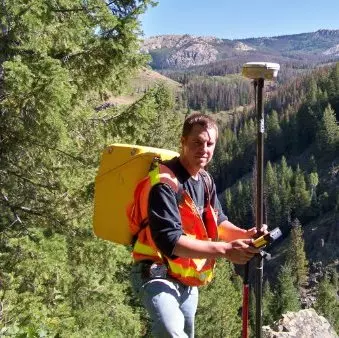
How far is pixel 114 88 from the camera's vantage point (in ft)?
28.9

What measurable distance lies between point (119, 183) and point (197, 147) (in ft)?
2.55

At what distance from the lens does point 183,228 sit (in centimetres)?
389

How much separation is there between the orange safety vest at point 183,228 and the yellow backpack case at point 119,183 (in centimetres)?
14

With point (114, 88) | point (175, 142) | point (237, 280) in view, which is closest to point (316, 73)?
point (237, 280)

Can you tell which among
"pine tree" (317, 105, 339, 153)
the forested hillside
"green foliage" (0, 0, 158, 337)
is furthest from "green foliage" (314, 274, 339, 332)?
"pine tree" (317, 105, 339, 153)

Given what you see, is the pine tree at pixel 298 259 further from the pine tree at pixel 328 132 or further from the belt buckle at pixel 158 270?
the belt buckle at pixel 158 270

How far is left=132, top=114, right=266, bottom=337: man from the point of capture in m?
3.62

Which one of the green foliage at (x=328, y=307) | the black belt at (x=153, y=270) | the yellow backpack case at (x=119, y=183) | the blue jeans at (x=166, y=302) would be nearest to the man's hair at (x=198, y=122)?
the yellow backpack case at (x=119, y=183)

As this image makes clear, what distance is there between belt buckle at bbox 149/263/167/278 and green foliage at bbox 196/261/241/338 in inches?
917

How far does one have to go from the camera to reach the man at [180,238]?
3.62m

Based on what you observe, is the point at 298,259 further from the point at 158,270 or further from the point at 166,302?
the point at 166,302

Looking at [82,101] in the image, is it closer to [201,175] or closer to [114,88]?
[114,88]

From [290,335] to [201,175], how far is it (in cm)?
538

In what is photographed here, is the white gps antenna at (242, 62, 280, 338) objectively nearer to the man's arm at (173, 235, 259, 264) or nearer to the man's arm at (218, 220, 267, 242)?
the man's arm at (173, 235, 259, 264)
